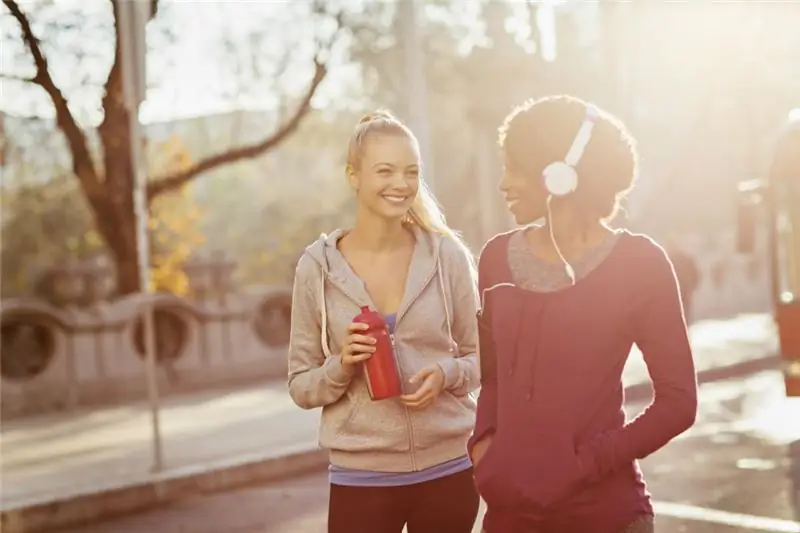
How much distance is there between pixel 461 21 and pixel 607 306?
26930 millimetres

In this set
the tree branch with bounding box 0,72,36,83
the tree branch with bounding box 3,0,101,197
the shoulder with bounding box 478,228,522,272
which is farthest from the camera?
the tree branch with bounding box 0,72,36,83

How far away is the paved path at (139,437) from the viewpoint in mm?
9539

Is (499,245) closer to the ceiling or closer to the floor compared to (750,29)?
closer to the floor

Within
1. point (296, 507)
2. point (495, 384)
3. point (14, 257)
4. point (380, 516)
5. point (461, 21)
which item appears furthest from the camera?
point (14, 257)

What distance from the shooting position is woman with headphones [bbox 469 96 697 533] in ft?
7.89

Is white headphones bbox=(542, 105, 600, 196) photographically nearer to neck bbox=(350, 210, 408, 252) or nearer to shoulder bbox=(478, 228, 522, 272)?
shoulder bbox=(478, 228, 522, 272)

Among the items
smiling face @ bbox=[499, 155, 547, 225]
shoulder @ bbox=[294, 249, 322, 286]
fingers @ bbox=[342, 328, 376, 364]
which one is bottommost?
fingers @ bbox=[342, 328, 376, 364]

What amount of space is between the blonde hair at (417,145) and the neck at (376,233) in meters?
0.07

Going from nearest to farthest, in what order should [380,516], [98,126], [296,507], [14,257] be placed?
[380,516] < [296,507] < [98,126] < [14,257]

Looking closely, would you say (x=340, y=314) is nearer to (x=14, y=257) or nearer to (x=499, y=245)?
(x=499, y=245)

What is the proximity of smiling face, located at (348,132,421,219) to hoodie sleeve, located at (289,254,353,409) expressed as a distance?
0.26m

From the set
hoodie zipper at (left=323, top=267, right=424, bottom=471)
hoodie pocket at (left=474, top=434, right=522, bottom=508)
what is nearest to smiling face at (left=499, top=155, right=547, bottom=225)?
hoodie pocket at (left=474, top=434, right=522, bottom=508)

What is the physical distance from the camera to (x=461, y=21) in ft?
94.4

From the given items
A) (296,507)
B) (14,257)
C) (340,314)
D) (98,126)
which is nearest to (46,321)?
(98,126)
